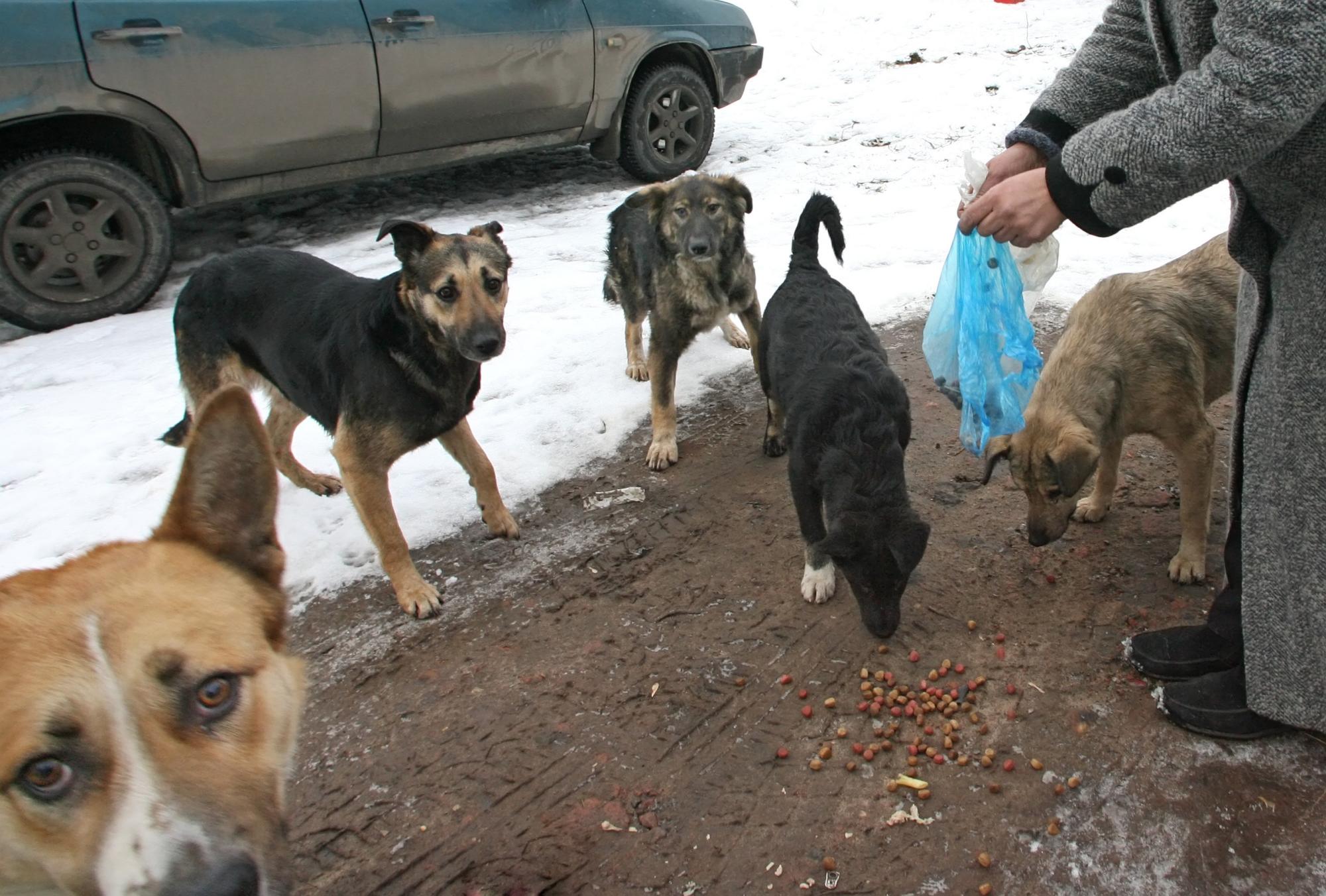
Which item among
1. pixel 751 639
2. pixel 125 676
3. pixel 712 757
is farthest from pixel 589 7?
pixel 125 676

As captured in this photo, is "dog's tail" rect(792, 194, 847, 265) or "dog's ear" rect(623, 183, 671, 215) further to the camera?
"dog's ear" rect(623, 183, 671, 215)

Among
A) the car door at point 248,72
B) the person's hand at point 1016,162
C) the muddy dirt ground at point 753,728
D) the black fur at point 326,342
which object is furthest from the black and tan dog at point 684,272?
the car door at point 248,72

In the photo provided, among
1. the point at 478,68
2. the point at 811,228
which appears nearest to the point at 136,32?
the point at 478,68

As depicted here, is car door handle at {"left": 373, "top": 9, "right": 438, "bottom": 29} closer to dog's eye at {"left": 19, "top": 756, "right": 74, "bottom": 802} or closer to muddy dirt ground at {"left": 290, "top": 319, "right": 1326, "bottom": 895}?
muddy dirt ground at {"left": 290, "top": 319, "right": 1326, "bottom": 895}

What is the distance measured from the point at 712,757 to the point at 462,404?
1.98 meters

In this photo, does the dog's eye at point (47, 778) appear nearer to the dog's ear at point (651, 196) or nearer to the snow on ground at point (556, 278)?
the snow on ground at point (556, 278)

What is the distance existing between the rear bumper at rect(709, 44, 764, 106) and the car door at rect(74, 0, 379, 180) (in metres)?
3.63

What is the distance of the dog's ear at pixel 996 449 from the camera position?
145 inches

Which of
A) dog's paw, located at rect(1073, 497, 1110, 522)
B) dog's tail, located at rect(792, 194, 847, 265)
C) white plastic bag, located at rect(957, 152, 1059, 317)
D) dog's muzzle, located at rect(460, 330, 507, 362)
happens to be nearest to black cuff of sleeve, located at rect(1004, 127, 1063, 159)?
white plastic bag, located at rect(957, 152, 1059, 317)

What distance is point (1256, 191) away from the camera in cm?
229

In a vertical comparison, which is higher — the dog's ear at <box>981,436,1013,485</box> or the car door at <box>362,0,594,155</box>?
the car door at <box>362,0,594,155</box>

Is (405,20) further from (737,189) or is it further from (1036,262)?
(1036,262)

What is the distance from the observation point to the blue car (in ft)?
19.5

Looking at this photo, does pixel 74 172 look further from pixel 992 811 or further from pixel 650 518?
pixel 992 811
